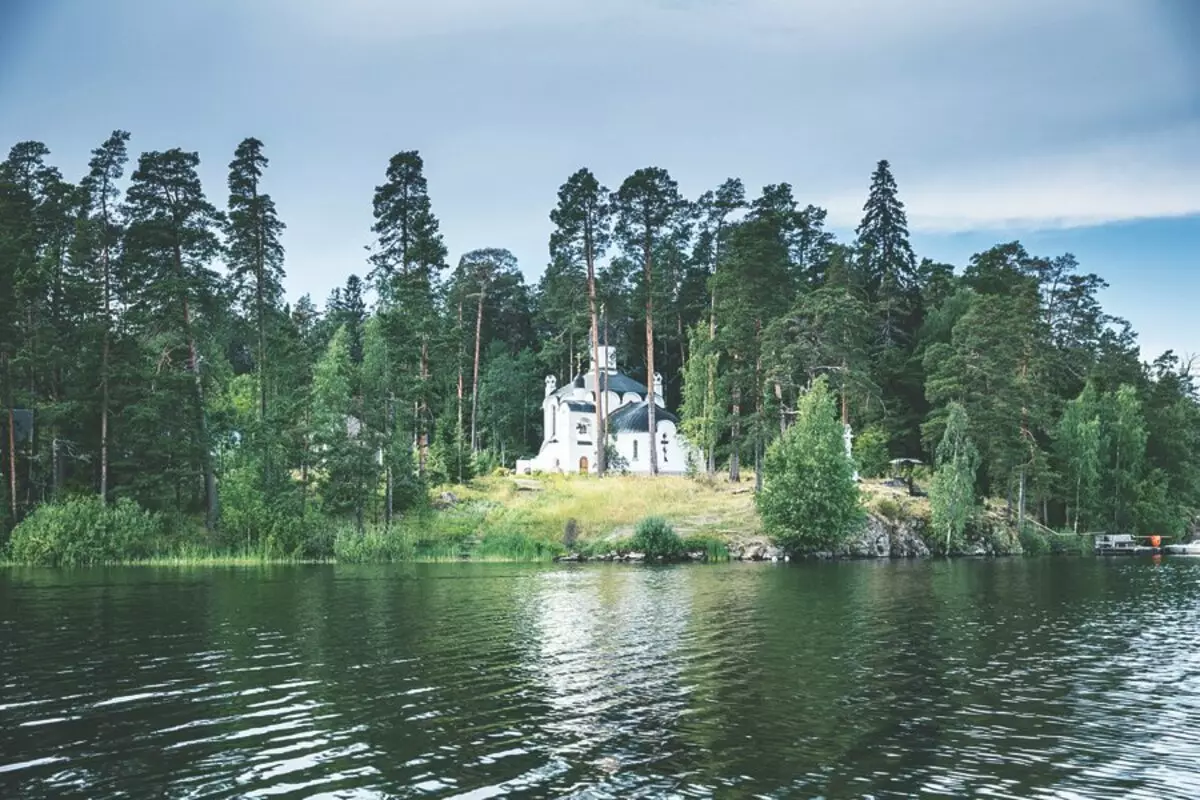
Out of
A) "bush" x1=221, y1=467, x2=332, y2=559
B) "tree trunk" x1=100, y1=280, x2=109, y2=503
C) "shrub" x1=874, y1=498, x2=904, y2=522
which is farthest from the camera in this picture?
"shrub" x1=874, y1=498, x2=904, y2=522

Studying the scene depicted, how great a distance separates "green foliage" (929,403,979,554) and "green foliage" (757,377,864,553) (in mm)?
6120

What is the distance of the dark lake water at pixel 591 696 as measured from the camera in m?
10.3

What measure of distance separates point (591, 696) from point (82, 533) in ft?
117

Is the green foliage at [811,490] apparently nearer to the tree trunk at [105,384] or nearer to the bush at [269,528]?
the bush at [269,528]

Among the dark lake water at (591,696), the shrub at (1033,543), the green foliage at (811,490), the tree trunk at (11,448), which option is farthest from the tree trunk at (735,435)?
the tree trunk at (11,448)

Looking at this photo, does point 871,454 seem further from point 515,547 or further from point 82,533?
point 82,533

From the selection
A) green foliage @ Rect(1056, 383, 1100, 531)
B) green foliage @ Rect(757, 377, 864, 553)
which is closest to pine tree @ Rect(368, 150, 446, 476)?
green foliage @ Rect(757, 377, 864, 553)

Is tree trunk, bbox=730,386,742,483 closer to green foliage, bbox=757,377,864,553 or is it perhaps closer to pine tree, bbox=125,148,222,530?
green foliage, bbox=757,377,864,553

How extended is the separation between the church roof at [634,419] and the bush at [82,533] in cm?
3940

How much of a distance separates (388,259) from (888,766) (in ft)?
160

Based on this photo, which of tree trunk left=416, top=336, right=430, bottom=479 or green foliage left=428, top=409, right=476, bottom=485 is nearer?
tree trunk left=416, top=336, right=430, bottom=479

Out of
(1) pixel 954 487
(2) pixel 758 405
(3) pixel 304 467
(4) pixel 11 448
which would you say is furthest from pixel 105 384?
(1) pixel 954 487

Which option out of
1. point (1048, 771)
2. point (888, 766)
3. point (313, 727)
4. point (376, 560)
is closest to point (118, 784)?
point (313, 727)

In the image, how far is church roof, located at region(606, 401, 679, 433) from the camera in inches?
2975
